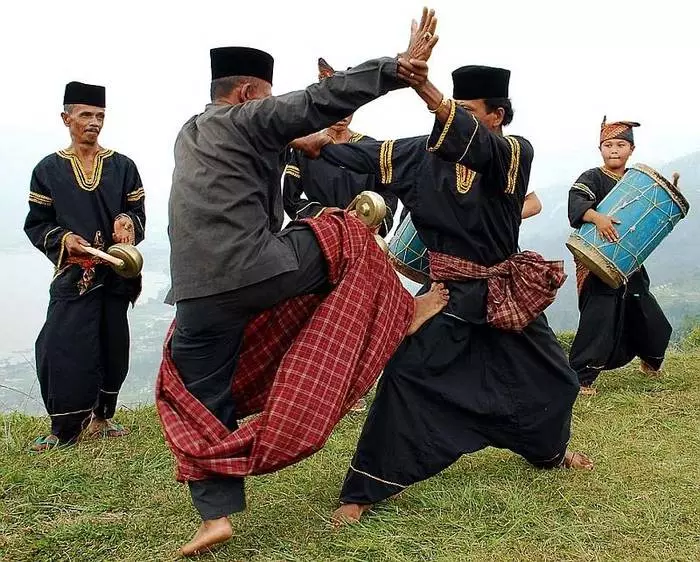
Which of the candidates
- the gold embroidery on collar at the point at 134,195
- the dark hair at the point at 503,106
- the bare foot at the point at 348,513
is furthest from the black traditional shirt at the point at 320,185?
the bare foot at the point at 348,513

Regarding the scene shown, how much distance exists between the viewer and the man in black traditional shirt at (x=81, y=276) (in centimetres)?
502

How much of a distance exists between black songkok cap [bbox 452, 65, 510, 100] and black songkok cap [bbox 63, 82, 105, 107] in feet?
8.58

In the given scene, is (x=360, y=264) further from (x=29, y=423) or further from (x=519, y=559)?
(x=29, y=423)

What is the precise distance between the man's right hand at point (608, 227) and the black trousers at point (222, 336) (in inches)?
109

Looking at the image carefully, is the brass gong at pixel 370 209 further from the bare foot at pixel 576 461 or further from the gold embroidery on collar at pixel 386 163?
the bare foot at pixel 576 461

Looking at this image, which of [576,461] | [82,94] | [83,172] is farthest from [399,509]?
[82,94]

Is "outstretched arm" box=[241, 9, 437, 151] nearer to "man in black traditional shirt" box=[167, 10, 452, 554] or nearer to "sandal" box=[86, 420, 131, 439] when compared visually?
"man in black traditional shirt" box=[167, 10, 452, 554]

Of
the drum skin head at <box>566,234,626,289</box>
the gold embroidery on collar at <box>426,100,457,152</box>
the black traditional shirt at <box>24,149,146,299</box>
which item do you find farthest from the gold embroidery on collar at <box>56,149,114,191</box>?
the drum skin head at <box>566,234,626,289</box>

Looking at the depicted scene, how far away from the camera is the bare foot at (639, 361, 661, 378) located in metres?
6.41

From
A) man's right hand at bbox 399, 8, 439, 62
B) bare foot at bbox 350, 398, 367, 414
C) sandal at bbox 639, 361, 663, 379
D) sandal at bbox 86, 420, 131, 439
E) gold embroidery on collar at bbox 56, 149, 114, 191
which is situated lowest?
sandal at bbox 86, 420, 131, 439

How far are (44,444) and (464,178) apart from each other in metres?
3.12

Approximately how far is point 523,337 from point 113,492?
2.11 meters

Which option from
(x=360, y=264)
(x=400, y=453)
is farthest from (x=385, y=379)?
(x=360, y=264)

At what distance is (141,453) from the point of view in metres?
4.65
